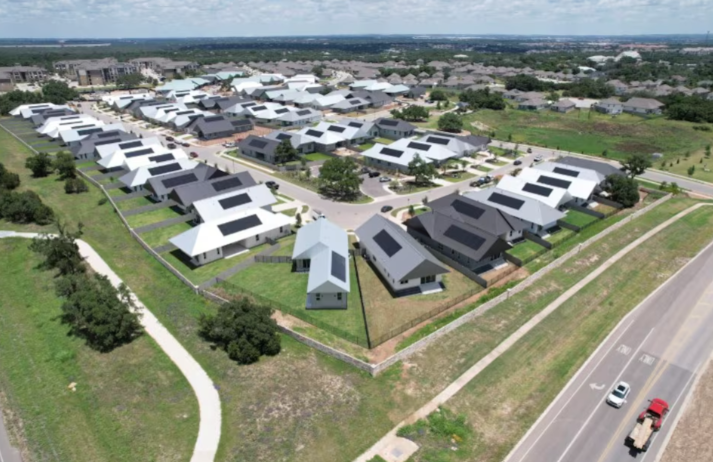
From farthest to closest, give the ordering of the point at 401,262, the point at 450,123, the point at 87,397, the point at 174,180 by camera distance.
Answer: the point at 450,123
the point at 174,180
the point at 401,262
the point at 87,397

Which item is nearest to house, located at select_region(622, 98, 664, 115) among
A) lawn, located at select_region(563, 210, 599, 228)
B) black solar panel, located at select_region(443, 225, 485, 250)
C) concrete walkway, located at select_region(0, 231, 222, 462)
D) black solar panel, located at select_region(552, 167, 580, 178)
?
black solar panel, located at select_region(552, 167, 580, 178)

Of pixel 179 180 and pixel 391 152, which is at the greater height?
pixel 391 152

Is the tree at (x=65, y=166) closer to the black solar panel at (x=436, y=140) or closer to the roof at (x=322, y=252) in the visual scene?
the roof at (x=322, y=252)

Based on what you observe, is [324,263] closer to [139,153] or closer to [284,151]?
[284,151]

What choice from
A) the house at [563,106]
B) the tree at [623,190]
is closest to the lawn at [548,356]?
the tree at [623,190]

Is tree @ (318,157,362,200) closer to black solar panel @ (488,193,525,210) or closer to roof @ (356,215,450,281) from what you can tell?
roof @ (356,215,450,281)

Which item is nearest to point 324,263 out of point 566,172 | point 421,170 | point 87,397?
point 87,397
